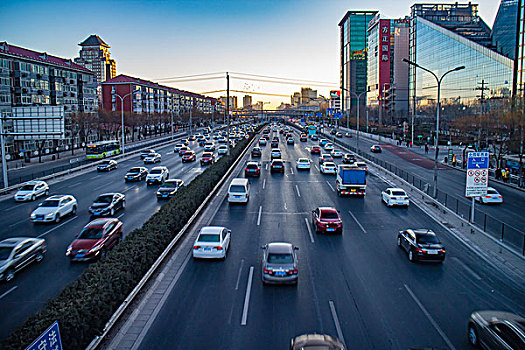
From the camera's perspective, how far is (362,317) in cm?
1333

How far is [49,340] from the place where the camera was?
7512mm

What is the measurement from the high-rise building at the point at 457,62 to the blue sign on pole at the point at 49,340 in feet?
240

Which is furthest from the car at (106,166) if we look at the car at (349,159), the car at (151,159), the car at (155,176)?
the car at (349,159)

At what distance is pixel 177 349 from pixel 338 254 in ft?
33.8

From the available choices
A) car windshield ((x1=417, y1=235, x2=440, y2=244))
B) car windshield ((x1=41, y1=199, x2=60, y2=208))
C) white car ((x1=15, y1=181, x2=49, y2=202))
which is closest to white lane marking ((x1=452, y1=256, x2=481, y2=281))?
car windshield ((x1=417, y1=235, x2=440, y2=244))

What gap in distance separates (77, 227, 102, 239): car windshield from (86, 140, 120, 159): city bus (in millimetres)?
43110

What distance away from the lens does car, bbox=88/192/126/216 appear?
26.6 m

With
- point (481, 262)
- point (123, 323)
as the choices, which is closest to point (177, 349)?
point (123, 323)

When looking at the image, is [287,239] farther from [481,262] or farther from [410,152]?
[410,152]

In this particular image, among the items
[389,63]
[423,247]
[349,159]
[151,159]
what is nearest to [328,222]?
[423,247]

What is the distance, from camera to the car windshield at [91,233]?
1906 cm

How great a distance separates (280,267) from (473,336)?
21.8 ft

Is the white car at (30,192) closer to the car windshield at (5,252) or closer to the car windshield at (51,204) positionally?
the car windshield at (51,204)

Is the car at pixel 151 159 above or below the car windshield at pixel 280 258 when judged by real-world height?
above
